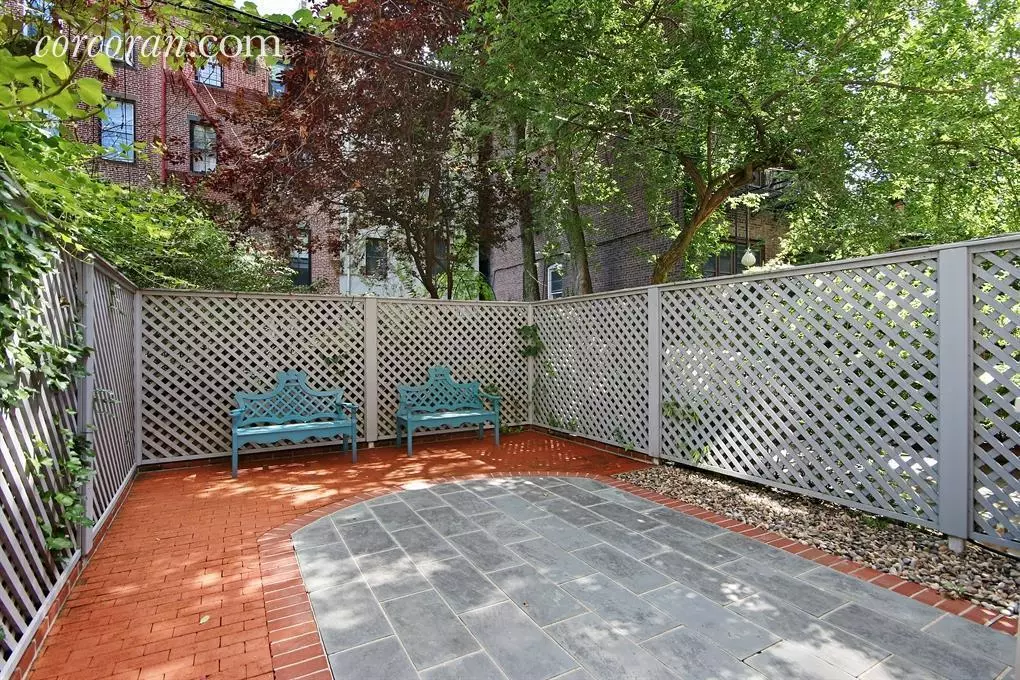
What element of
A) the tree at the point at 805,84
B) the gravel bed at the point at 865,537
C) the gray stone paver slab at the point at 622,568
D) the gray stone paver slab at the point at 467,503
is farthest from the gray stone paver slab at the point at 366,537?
the tree at the point at 805,84

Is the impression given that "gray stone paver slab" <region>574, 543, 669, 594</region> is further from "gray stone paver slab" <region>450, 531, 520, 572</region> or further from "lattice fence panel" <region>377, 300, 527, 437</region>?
"lattice fence panel" <region>377, 300, 527, 437</region>

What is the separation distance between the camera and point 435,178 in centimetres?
869

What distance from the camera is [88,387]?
3.13 metres

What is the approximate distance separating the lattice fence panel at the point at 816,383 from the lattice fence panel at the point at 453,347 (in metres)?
2.51

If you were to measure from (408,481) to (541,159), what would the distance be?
5.82 meters

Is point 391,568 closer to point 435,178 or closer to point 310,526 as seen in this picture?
point 310,526

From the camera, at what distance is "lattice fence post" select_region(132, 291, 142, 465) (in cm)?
504

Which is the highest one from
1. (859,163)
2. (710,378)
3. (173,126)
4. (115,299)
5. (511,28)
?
(173,126)

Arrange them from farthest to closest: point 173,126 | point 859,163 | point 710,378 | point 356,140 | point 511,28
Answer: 1. point 173,126
2. point 356,140
3. point 859,163
4. point 511,28
5. point 710,378

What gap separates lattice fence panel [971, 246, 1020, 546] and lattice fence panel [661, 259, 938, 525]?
22 cm

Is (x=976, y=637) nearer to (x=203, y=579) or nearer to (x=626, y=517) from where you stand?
(x=626, y=517)

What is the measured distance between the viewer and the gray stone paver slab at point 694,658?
2.03 meters

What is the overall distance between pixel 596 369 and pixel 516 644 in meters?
4.19

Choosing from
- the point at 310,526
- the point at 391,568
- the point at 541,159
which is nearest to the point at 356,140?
the point at 541,159
